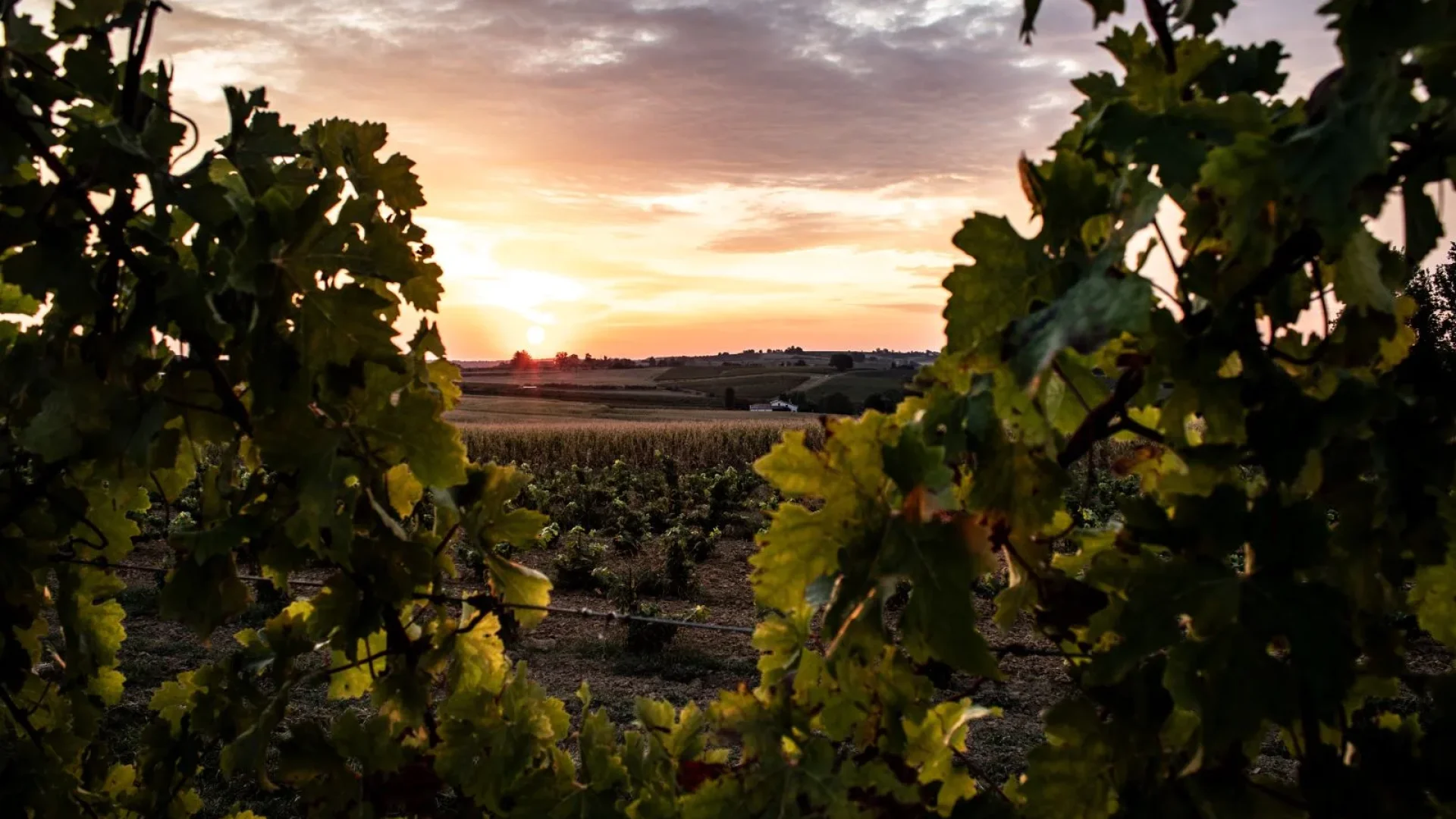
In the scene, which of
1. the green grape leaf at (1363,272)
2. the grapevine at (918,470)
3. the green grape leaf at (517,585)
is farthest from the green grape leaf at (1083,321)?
the green grape leaf at (517,585)

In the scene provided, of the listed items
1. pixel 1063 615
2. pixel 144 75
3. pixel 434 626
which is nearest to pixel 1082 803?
pixel 1063 615

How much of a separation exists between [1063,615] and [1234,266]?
54 cm


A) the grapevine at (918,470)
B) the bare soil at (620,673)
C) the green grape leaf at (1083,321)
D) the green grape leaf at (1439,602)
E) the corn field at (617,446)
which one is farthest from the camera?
the corn field at (617,446)

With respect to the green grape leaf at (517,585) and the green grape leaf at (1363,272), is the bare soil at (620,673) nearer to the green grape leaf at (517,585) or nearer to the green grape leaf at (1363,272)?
the green grape leaf at (517,585)

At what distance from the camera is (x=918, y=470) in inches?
47.1

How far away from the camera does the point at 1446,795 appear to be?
123 cm

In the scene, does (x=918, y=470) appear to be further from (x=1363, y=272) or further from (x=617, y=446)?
(x=617, y=446)

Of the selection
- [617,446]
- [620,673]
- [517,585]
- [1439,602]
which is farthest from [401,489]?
[617,446]

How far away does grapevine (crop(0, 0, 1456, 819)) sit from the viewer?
110 centimetres

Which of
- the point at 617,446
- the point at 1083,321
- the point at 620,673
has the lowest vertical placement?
the point at 620,673

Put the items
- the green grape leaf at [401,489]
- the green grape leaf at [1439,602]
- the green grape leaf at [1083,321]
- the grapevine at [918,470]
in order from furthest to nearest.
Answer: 1. the green grape leaf at [401,489]
2. the green grape leaf at [1439,602]
3. the grapevine at [918,470]
4. the green grape leaf at [1083,321]

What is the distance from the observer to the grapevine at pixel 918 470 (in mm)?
1102

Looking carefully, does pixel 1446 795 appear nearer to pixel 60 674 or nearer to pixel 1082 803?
pixel 1082 803

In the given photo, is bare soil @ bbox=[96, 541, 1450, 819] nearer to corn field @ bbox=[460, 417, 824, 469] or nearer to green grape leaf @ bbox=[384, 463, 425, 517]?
green grape leaf @ bbox=[384, 463, 425, 517]
